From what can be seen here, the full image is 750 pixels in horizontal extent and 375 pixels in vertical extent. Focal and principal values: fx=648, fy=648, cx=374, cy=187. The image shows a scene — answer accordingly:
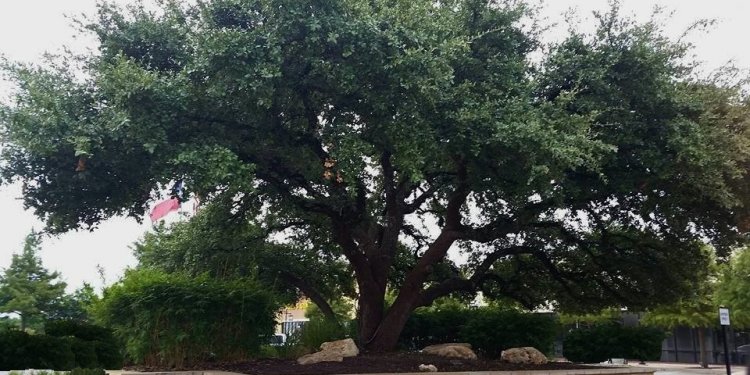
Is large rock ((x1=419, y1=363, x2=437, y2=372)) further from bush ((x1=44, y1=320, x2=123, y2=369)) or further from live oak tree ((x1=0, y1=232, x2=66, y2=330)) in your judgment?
live oak tree ((x1=0, y1=232, x2=66, y2=330))

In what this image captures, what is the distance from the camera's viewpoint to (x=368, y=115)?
11.8m

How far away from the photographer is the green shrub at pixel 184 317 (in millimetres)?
13469

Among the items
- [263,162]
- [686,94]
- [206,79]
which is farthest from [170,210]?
[686,94]

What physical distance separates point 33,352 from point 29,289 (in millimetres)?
28566

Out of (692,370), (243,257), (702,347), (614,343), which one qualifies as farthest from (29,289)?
(702,347)

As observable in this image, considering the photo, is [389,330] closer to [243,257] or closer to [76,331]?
[243,257]

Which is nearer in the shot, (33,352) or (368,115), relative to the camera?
(33,352)

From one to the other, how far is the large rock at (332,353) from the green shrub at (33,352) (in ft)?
15.3

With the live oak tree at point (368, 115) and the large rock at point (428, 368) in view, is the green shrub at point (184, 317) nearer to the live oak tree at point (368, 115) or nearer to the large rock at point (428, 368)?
the live oak tree at point (368, 115)

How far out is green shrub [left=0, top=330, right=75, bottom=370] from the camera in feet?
35.9

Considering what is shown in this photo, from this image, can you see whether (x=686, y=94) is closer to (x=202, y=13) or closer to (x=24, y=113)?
(x=202, y=13)

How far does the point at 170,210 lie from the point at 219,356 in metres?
12.5

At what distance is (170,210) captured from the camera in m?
25.5

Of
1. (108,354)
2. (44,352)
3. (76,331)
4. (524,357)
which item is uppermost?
(76,331)
